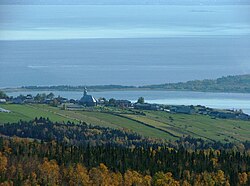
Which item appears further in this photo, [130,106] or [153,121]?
[130,106]

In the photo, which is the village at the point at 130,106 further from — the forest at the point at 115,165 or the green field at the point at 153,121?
the forest at the point at 115,165

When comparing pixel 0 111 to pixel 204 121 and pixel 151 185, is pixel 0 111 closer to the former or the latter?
pixel 204 121

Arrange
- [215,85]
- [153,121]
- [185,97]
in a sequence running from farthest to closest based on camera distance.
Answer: [215,85] → [185,97] → [153,121]

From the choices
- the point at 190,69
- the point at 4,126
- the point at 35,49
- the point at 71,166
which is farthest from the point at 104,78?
the point at 71,166

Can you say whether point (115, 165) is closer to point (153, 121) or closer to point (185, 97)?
point (153, 121)

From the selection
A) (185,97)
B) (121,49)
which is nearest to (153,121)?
(185,97)

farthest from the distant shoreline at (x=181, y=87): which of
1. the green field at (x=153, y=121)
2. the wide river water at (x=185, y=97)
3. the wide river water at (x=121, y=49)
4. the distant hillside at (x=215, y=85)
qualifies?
the green field at (x=153, y=121)
